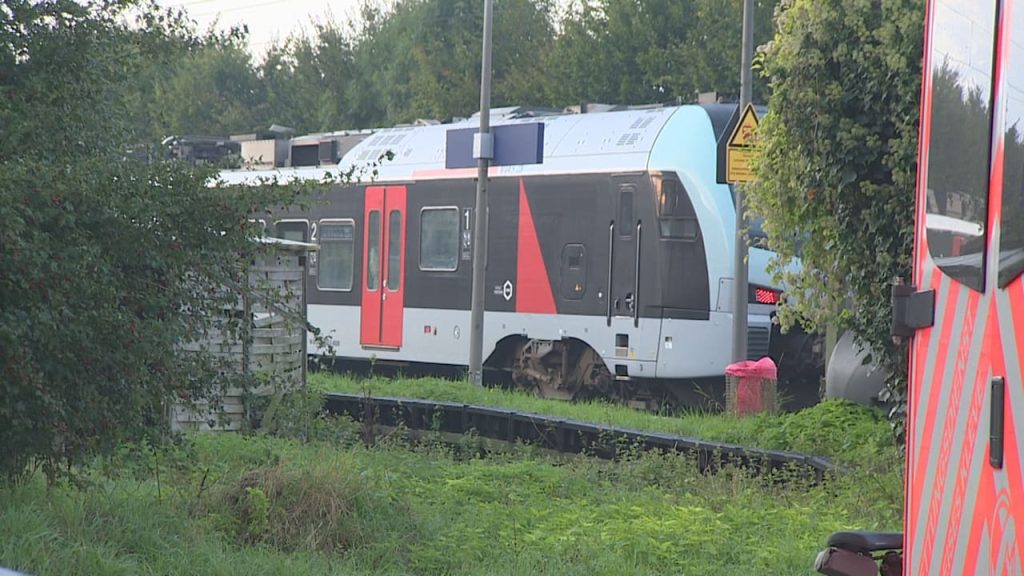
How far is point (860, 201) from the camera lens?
11.5 meters

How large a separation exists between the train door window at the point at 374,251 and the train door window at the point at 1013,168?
20.4 meters

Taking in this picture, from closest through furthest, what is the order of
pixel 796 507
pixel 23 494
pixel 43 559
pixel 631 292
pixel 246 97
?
pixel 43 559
pixel 23 494
pixel 796 507
pixel 631 292
pixel 246 97

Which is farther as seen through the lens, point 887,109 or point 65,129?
point 887,109

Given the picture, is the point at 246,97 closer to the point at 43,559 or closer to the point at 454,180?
the point at 454,180

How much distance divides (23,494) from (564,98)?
39.2 meters

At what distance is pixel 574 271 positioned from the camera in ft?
66.5

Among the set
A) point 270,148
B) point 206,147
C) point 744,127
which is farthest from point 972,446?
point 206,147

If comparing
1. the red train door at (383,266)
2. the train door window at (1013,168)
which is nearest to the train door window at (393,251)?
the red train door at (383,266)

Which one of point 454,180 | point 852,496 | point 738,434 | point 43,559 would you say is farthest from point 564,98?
point 43,559

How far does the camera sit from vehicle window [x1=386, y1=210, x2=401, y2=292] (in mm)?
22953

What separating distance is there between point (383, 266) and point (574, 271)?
399 cm

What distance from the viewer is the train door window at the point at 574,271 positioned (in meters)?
20.2

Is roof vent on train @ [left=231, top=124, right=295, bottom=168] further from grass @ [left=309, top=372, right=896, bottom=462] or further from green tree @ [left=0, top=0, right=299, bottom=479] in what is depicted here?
green tree @ [left=0, top=0, right=299, bottom=479]

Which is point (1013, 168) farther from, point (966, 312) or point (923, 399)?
point (923, 399)
